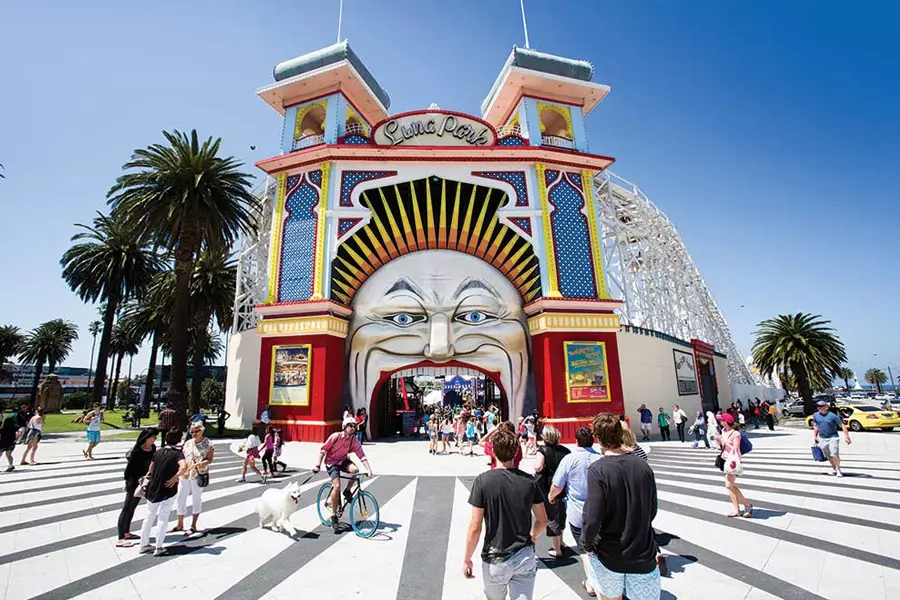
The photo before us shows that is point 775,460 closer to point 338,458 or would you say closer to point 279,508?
point 338,458

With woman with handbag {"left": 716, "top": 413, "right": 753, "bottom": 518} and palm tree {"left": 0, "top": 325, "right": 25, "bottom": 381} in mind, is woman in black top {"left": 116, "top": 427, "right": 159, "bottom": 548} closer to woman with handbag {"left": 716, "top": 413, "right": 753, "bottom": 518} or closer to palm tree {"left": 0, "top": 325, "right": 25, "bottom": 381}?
woman with handbag {"left": 716, "top": 413, "right": 753, "bottom": 518}

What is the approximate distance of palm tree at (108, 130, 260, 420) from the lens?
Answer: 20000 mm

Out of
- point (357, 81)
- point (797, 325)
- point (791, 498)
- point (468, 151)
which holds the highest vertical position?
point (357, 81)

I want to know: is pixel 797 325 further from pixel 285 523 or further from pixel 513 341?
pixel 285 523

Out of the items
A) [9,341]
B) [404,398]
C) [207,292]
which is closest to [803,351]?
[404,398]

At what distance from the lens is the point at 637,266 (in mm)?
28094

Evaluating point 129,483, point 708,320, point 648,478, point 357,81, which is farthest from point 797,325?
point 129,483

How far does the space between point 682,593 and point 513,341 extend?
15.9 meters

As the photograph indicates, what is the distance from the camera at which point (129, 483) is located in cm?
632

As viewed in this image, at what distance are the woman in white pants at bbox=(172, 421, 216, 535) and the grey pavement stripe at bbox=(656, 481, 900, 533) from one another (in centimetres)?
905

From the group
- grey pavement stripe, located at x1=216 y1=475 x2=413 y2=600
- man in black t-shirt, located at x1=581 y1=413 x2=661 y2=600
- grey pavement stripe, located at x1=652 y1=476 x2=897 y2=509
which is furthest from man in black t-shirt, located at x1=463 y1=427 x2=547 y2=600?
Answer: grey pavement stripe, located at x1=652 y1=476 x2=897 y2=509

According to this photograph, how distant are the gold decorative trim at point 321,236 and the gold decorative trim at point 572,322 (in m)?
10.2

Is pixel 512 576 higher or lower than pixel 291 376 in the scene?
lower

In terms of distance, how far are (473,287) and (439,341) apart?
3.13 metres
